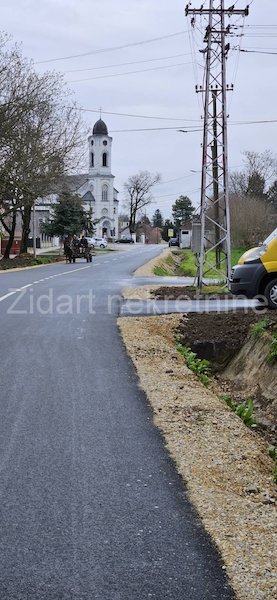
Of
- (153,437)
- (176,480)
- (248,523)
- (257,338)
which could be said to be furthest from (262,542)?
(257,338)

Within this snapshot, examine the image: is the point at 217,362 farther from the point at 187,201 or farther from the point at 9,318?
the point at 187,201

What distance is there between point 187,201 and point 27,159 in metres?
126

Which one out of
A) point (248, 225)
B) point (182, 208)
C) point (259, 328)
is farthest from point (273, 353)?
point (182, 208)

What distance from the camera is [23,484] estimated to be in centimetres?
532

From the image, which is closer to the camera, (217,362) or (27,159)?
(217,362)

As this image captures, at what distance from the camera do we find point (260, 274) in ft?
50.2

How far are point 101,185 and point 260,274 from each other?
12726 centimetres

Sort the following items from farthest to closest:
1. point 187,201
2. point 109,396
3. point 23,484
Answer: point 187,201, point 109,396, point 23,484

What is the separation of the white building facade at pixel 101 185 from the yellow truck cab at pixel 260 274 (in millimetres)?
119534

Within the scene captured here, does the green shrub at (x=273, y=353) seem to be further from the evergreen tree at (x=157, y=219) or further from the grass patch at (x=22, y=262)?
the evergreen tree at (x=157, y=219)

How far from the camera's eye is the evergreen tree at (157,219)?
195m

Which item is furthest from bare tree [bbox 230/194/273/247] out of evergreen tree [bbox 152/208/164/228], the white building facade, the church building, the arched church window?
evergreen tree [bbox 152/208/164/228]

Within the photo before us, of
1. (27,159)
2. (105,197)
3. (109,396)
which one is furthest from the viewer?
(105,197)

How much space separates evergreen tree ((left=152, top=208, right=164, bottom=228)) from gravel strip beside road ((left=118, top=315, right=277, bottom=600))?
185587mm
